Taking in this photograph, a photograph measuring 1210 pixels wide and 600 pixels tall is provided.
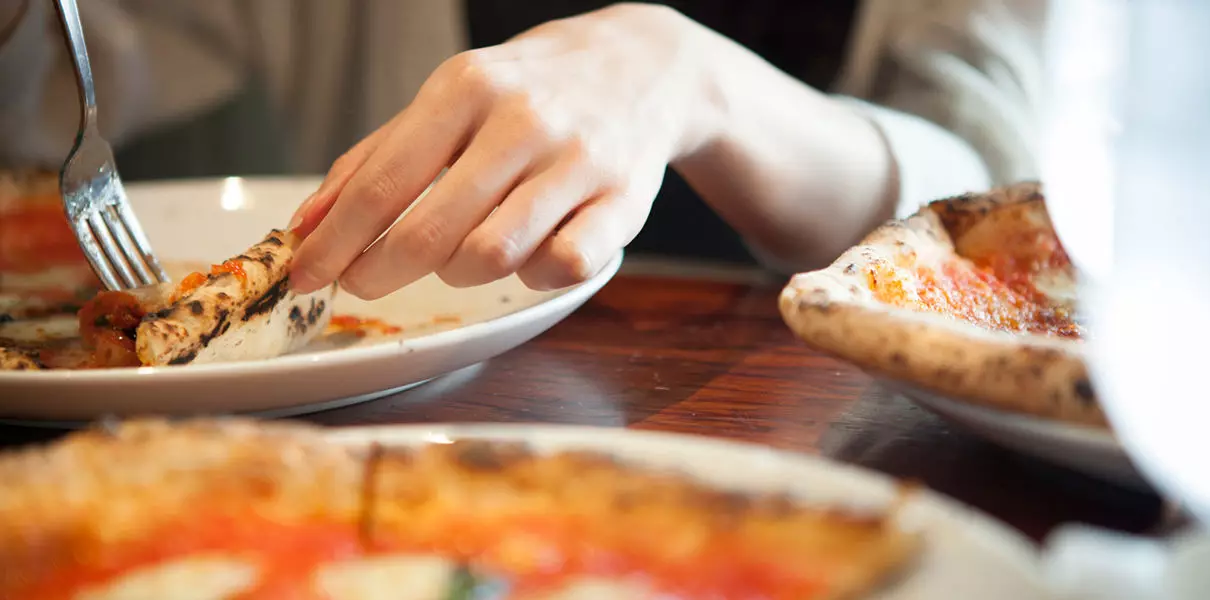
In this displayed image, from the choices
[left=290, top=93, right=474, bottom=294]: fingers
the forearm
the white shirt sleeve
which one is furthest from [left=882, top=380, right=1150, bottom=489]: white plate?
the white shirt sleeve

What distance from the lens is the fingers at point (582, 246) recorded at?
659mm

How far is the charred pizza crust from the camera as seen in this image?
0.56 metres

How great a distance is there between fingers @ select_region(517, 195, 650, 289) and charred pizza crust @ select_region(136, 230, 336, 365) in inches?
6.2

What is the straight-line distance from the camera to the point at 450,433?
36 cm

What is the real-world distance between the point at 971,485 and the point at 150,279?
0.63m

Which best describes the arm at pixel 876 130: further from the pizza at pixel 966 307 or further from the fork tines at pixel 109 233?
the fork tines at pixel 109 233

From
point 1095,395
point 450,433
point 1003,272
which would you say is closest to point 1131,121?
point 1003,272

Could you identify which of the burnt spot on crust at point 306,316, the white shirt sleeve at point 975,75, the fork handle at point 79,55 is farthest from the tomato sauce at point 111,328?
the white shirt sleeve at point 975,75

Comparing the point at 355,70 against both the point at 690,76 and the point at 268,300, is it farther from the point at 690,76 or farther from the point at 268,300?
the point at 268,300

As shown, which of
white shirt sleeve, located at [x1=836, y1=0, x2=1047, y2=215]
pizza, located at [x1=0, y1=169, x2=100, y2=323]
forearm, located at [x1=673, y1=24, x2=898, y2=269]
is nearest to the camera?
pizza, located at [x1=0, y1=169, x2=100, y2=323]

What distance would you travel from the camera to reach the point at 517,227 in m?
0.65

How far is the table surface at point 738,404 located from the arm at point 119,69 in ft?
3.73

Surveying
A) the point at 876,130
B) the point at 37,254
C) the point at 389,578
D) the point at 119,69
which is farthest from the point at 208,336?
the point at 119,69

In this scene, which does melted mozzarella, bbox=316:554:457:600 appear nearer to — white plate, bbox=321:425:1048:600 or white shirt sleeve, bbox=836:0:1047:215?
white plate, bbox=321:425:1048:600
